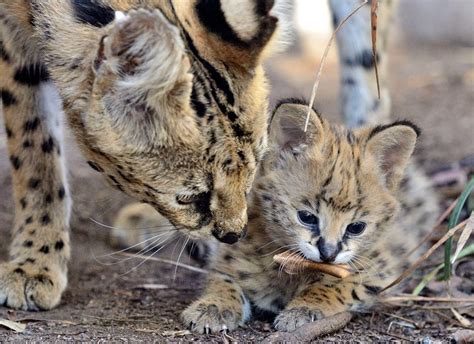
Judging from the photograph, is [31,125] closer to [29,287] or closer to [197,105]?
[29,287]

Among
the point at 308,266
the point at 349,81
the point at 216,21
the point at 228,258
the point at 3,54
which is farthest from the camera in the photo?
the point at 349,81

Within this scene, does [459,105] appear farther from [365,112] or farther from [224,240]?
[224,240]

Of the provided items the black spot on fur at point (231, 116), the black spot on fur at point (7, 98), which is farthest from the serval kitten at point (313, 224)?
the black spot on fur at point (7, 98)

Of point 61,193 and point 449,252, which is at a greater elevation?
point 449,252

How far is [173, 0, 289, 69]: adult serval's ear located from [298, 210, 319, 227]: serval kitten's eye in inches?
30.0

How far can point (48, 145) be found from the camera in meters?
4.39

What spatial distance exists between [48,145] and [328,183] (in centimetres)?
147

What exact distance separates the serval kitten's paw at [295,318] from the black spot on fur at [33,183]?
1.48m

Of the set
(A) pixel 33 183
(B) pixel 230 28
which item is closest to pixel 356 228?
(B) pixel 230 28

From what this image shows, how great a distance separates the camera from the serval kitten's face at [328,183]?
3.69m

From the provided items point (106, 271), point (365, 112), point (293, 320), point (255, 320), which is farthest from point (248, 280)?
point (365, 112)

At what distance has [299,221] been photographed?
3.73 metres

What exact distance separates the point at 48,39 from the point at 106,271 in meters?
1.59

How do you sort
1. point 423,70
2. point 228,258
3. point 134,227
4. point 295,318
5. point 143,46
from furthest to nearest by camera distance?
1. point 423,70
2. point 134,227
3. point 228,258
4. point 295,318
5. point 143,46
